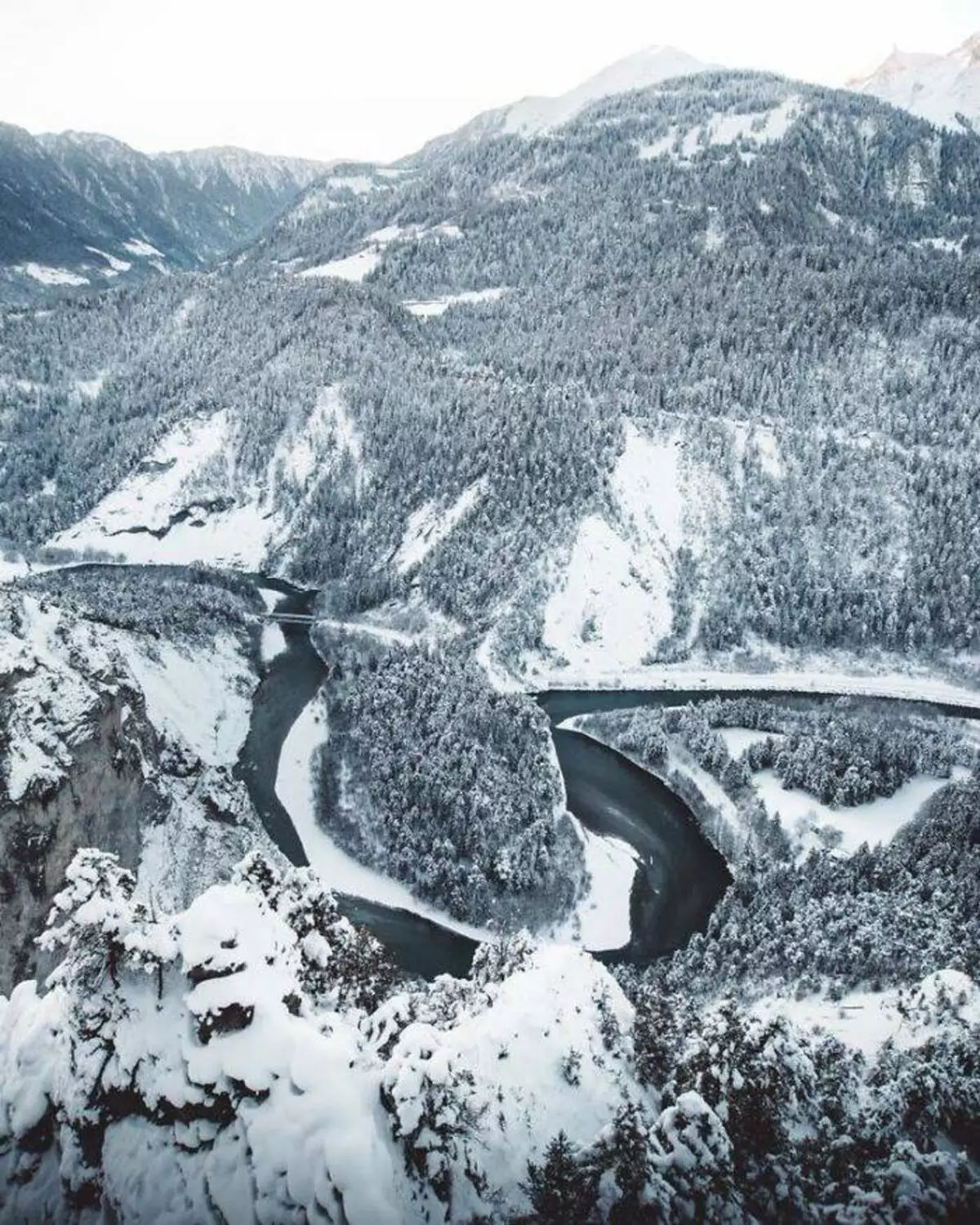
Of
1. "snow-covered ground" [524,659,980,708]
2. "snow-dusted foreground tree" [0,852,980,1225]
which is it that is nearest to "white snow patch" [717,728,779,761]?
"snow-covered ground" [524,659,980,708]

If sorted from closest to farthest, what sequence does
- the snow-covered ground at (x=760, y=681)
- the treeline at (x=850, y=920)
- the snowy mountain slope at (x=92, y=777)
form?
the snowy mountain slope at (x=92, y=777) → the treeline at (x=850, y=920) → the snow-covered ground at (x=760, y=681)

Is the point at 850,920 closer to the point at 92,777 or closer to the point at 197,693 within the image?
the point at 92,777

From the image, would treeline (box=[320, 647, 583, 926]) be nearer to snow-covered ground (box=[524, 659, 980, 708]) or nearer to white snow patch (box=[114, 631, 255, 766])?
white snow patch (box=[114, 631, 255, 766])

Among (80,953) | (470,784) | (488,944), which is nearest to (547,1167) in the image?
(80,953)

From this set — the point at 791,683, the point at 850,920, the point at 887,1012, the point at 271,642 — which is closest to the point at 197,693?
the point at 271,642

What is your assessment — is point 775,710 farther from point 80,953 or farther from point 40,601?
point 80,953

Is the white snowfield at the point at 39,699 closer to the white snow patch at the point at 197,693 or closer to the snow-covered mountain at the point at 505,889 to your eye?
the snow-covered mountain at the point at 505,889

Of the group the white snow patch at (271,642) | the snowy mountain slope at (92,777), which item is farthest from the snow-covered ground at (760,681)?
the snowy mountain slope at (92,777)
